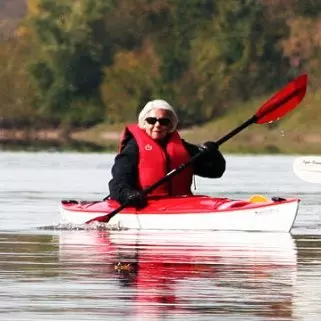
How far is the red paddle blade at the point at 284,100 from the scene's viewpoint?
21.5m

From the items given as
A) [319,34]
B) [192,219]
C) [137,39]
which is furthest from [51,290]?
[319,34]

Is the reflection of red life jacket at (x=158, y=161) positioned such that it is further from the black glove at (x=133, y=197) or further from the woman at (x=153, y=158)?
the black glove at (x=133, y=197)

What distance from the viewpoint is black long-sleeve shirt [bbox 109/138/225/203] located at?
65.3ft

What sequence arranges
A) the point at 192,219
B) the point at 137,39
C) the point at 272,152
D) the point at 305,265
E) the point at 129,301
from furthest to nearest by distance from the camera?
the point at 137,39, the point at 272,152, the point at 192,219, the point at 305,265, the point at 129,301

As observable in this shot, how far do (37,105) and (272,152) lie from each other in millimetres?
35285

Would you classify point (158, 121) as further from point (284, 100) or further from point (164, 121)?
point (284, 100)

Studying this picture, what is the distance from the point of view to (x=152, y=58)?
80250 millimetres

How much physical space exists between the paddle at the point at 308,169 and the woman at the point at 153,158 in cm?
549

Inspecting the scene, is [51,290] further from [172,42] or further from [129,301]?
[172,42]

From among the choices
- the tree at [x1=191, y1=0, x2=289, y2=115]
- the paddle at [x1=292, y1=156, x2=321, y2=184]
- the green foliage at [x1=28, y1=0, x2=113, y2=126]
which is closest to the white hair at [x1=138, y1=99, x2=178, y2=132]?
the paddle at [x1=292, y1=156, x2=321, y2=184]

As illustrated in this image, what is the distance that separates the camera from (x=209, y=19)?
8656cm

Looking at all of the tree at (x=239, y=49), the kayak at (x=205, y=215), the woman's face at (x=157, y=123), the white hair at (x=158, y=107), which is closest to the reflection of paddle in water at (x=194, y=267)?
the kayak at (x=205, y=215)

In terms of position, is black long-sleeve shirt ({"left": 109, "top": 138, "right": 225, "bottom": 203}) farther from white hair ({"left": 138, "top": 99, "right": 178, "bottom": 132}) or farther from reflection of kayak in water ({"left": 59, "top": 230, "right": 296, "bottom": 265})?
reflection of kayak in water ({"left": 59, "top": 230, "right": 296, "bottom": 265})

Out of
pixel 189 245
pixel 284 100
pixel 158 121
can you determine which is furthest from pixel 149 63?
pixel 189 245
